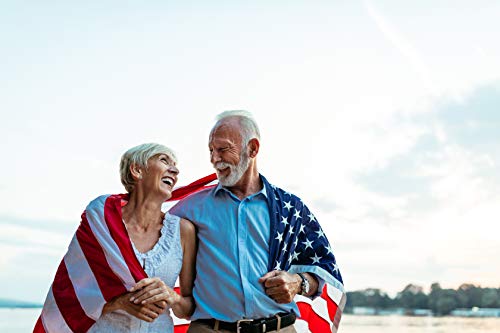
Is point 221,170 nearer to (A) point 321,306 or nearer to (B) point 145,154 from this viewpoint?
(B) point 145,154

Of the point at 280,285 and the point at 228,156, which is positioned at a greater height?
the point at 228,156

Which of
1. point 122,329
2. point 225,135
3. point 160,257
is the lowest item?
point 122,329

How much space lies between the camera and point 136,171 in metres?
4.04

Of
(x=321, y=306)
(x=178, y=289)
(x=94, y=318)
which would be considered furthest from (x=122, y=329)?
(x=321, y=306)

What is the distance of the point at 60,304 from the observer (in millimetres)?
3986

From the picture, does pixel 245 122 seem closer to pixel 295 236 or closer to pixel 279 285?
pixel 295 236

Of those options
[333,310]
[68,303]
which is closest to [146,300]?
[68,303]

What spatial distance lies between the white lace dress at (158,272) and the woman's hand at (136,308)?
58 mm

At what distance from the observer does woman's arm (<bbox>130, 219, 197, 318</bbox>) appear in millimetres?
3766

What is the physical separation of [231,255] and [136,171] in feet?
2.24

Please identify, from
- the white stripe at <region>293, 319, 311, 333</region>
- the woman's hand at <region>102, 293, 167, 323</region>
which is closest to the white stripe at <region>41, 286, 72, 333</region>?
the woman's hand at <region>102, 293, 167, 323</region>

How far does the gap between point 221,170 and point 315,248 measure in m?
0.75

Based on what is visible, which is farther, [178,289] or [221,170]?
[178,289]

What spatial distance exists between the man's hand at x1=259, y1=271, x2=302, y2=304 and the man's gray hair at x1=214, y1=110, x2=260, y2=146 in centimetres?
76
